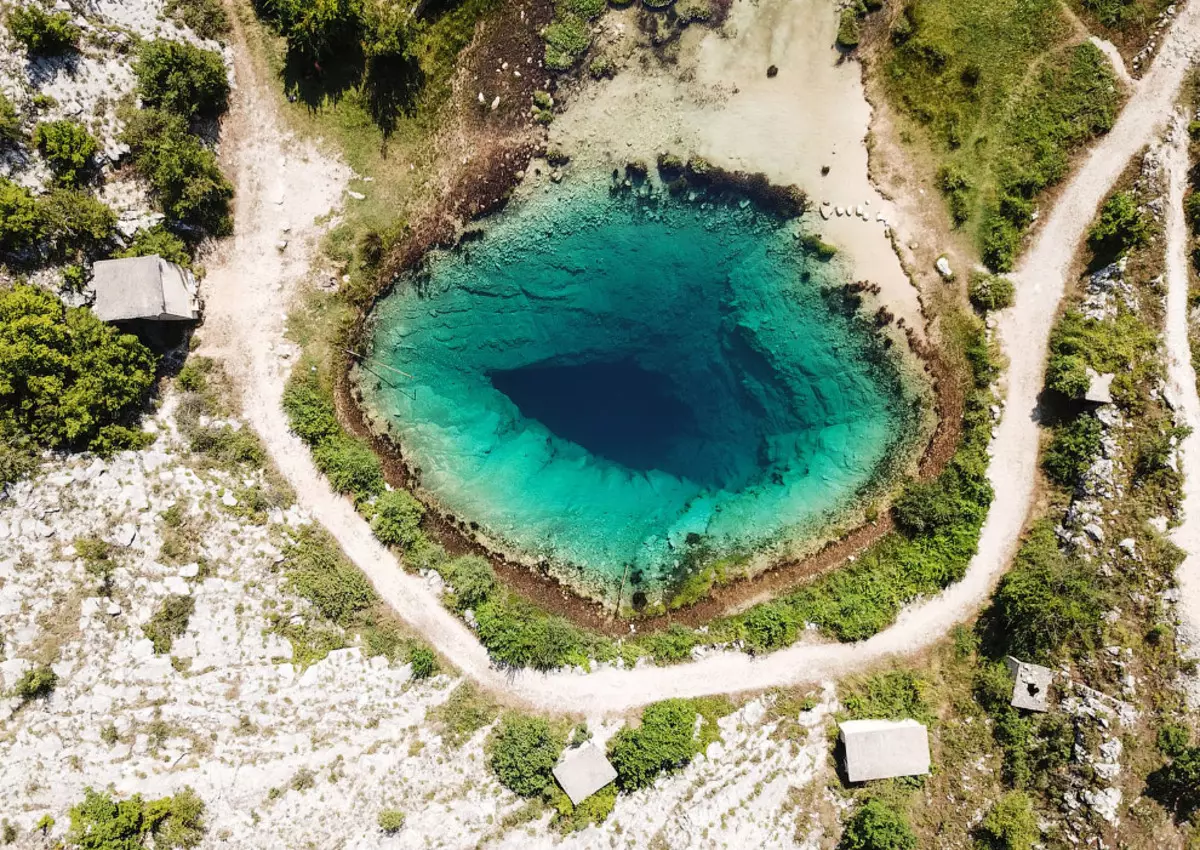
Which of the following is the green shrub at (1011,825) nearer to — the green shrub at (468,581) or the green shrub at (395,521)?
the green shrub at (468,581)

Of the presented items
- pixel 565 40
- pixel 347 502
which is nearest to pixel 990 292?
pixel 565 40

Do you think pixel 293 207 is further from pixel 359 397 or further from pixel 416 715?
pixel 416 715

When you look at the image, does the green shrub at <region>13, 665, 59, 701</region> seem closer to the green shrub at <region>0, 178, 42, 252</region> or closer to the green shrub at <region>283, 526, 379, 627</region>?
the green shrub at <region>283, 526, 379, 627</region>

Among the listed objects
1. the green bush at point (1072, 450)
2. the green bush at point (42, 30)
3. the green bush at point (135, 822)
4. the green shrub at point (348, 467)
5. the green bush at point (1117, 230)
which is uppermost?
the green bush at point (42, 30)

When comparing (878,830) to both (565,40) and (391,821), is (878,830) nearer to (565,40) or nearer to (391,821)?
(391,821)

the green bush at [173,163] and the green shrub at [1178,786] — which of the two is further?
the green bush at [173,163]

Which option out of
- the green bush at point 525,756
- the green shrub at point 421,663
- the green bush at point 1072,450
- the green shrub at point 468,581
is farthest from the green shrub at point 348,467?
the green bush at point 1072,450

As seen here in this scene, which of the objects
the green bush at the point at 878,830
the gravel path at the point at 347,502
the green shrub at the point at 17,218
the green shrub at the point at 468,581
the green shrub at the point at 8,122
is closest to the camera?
the green shrub at the point at 17,218
